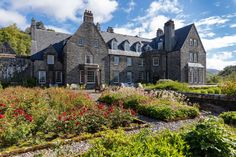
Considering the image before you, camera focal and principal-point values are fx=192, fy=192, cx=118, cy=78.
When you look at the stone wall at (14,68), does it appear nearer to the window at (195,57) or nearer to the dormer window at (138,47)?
the dormer window at (138,47)

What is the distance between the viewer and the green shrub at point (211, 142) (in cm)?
365

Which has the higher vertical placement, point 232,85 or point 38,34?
point 38,34

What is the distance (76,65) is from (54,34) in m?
6.62

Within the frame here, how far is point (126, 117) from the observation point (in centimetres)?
696

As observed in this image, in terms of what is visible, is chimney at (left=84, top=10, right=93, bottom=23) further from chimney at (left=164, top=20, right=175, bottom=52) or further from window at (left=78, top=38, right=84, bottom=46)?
chimney at (left=164, top=20, right=175, bottom=52)

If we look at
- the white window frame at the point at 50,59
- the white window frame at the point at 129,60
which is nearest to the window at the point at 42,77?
the white window frame at the point at 50,59

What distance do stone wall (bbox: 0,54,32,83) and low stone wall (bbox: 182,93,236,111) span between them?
20.3 meters

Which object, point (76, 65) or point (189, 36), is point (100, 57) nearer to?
point (76, 65)

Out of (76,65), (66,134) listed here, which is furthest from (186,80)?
(66,134)

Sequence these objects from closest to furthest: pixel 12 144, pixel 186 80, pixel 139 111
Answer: pixel 12 144 < pixel 139 111 < pixel 186 80

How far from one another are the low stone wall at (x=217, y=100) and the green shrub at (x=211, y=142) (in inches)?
310

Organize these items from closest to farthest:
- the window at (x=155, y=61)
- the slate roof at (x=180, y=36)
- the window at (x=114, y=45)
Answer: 1. the window at (x=114, y=45)
2. the slate roof at (x=180, y=36)
3. the window at (x=155, y=61)

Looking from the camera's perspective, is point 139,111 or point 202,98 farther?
point 202,98

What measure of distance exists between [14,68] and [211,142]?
25388mm
